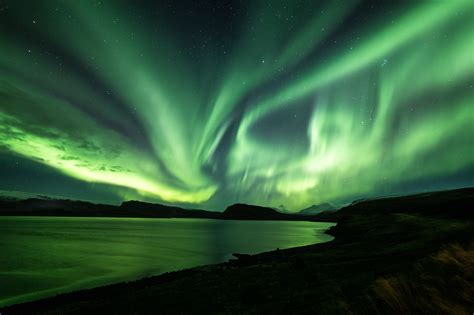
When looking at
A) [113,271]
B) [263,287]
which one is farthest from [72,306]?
[113,271]

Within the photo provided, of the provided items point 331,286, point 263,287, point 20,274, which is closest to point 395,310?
point 331,286

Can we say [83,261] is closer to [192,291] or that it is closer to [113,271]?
[113,271]

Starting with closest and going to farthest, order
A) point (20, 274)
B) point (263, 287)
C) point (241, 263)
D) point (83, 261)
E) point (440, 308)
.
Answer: point (440, 308) → point (263, 287) → point (241, 263) → point (20, 274) → point (83, 261)

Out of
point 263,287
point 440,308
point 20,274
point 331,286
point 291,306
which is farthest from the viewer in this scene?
point 20,274

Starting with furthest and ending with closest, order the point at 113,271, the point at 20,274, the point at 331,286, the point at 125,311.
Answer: the point at 113,271, the point at 20,274, the point at 125,311, the point at 331,286

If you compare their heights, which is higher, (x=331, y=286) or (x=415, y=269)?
(x=415, y=269)

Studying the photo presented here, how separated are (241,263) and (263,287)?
557 inches

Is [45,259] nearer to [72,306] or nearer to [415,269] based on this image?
[72,306]

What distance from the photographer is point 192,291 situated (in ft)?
58.1

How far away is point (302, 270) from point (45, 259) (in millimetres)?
48496

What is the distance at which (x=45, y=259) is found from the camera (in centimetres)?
4888

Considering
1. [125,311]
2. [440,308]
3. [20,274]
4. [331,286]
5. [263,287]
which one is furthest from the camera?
[20,274]

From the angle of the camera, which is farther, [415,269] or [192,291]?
[192,291]

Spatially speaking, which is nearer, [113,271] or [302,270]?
[302,270]
